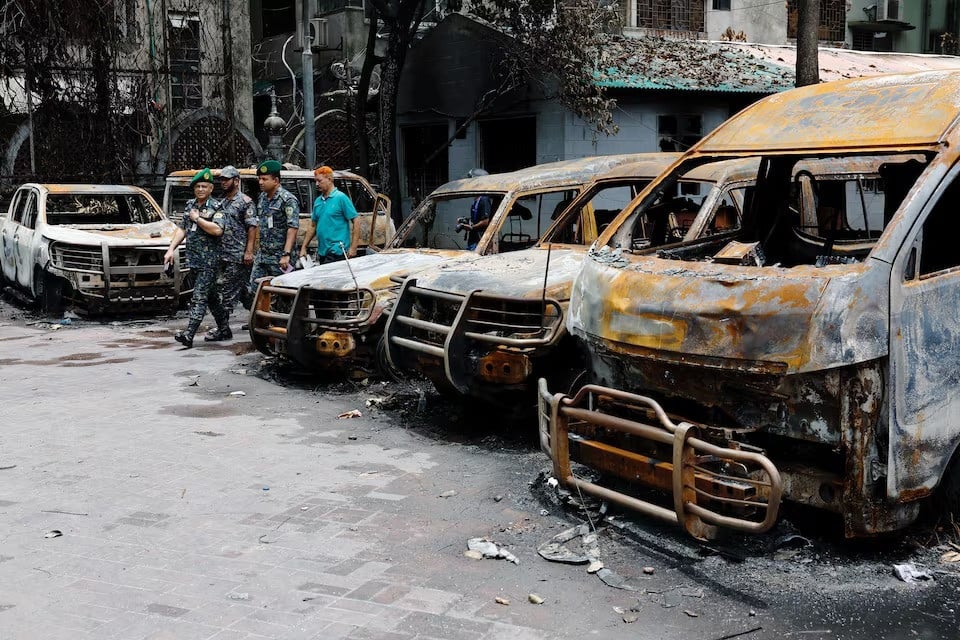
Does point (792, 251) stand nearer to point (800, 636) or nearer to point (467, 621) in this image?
point (800, 636)

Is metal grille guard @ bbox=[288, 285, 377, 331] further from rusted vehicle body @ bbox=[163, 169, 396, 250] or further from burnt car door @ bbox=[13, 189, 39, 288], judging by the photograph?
burnt car door @ bbox=[13, 189, 39, 288]

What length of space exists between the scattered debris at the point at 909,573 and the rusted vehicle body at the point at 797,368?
22cm

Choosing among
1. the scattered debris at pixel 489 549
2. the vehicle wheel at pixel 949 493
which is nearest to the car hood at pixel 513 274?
the scattered debris at pixel 489 549

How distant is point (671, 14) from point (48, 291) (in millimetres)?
16797

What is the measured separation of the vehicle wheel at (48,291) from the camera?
13.2m

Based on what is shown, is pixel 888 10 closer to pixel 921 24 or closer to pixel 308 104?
pixel 921 24

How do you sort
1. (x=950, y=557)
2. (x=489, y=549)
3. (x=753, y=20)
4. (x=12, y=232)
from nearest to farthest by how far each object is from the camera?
(x=950, y=557), (x=489, y=549), (x=12, y=232), (x=753, y=20)

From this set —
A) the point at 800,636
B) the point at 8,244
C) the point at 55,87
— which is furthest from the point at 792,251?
the point at 55,87

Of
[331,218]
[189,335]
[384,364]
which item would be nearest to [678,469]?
[384,364]

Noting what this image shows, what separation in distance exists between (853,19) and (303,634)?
93.3 feet

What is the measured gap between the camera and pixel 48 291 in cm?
1326

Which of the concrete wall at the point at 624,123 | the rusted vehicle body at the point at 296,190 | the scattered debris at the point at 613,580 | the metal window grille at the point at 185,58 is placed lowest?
the scattered debris at the point at 613,580

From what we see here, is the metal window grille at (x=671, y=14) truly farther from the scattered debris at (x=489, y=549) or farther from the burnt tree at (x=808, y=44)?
the scattered debris at (x=489, y=549)

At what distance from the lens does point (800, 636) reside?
391 centimetres
